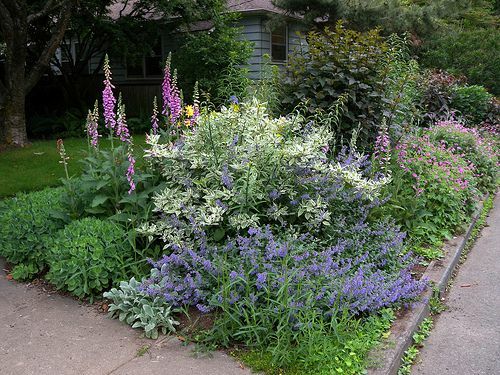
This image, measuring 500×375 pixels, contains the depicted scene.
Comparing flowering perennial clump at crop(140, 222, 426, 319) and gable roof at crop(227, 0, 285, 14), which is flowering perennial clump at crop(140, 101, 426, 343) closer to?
flowering perennial clump at crop(140, 222, 426, 319)

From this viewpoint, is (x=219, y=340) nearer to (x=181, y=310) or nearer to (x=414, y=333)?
(x=181, y=310)

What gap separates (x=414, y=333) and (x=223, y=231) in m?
1.66

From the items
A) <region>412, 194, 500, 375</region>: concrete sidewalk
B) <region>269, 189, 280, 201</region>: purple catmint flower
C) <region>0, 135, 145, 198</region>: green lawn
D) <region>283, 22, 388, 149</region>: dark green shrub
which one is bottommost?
<region>412, 194, 500, 375</region>: concrete sidewalk

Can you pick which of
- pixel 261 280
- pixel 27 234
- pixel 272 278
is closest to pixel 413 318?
pixel 272 278

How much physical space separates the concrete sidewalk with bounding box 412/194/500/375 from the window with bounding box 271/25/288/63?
466 inches

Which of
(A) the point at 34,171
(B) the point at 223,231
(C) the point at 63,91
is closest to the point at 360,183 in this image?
(B) the point at 223,231

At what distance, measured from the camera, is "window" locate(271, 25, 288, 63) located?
1603 centimetres

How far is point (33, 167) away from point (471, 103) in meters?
9.85

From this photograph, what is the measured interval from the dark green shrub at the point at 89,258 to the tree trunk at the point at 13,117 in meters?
7.75

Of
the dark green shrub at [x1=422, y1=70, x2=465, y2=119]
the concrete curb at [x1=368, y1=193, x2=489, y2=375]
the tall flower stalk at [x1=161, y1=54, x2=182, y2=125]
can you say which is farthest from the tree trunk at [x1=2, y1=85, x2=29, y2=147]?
the concrete curb at [x1=368, y1=193, x2=489, y2=375]

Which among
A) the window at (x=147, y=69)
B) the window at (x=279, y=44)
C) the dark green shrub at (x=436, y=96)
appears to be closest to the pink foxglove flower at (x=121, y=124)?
the dark green shrub at (x=436, y=96)

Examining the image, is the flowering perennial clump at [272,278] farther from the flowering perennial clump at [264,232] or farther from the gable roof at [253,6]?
the gable roof at [253,6]

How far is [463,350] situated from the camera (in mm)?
3596

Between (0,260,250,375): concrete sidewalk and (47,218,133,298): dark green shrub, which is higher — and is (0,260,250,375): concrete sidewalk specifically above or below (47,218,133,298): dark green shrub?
below
